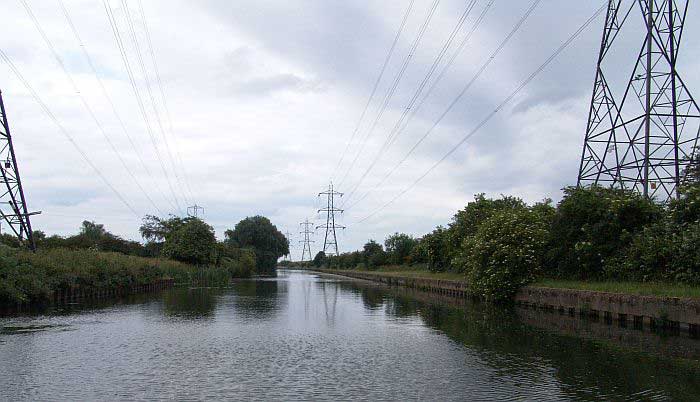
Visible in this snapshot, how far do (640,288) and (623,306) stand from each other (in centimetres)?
105

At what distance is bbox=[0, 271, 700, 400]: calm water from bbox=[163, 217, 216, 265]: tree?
1638 inches

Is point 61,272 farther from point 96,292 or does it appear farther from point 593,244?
point 593,244

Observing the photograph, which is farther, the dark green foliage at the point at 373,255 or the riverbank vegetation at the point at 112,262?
the dark green foliage at the point at 373,255

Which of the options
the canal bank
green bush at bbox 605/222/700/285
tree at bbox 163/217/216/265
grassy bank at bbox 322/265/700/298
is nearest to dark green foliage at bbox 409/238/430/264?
tree at bbox 163/217/216/265

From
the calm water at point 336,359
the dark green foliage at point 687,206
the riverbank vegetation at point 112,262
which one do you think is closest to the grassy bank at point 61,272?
the riverbank vegetation at point 112,262

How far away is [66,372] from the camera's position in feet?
36.1

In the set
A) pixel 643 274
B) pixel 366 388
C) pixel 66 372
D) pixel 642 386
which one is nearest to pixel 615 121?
pixel 643 274

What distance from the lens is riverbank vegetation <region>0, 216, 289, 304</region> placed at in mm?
23031

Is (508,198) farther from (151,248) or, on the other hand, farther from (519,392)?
(151,248)

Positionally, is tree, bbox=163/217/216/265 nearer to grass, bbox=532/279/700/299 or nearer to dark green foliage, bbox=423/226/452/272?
dark green foliage, bbox=423/226/452/272

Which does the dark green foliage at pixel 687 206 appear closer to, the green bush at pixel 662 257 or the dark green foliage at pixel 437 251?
the green bush at pixel 662 257

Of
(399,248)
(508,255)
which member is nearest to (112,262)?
(508,255)

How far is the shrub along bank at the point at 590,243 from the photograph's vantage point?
68.6 ft

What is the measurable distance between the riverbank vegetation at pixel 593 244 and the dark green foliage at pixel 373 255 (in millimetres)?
52660
